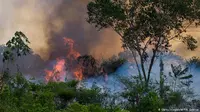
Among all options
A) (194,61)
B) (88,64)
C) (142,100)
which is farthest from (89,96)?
(194,61)

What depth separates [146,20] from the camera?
33.1m

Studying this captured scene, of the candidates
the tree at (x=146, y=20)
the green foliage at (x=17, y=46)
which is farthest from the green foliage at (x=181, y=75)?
the green foliage at (x=17, y=46)

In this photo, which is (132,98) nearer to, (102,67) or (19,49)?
(19,49)

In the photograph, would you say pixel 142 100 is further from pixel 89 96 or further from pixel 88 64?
pixel 88 64

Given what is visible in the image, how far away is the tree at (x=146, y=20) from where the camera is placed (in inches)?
1272

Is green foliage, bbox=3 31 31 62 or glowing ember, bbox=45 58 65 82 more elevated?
glowing ember, bbox=45 58 65 82

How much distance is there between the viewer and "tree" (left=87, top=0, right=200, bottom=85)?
32312mm

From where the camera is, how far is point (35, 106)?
14219mm

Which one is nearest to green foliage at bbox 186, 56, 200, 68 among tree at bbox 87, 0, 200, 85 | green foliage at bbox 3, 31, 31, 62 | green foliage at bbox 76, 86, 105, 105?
tree at bbox 87, 0, 200, 85

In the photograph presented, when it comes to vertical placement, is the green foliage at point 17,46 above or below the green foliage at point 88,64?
below

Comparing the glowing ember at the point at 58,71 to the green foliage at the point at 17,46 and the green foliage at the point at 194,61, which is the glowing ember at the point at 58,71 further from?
the green foliage at the point at 17,46

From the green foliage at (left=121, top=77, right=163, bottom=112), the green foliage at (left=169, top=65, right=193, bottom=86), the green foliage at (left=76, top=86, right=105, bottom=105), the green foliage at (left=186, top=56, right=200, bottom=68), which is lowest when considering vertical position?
→ the green foliage at (left=121, top=77, right=163, bottom=112)

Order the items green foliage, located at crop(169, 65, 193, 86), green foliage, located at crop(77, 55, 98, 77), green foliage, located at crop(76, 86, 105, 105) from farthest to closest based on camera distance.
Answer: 1. green foliage, located at crop(77, 55, 98, 77)
2. green foliage, located at crop(169, 65, 193, 86)
3. green foliage, located at crop(76, 86, 105, 105)

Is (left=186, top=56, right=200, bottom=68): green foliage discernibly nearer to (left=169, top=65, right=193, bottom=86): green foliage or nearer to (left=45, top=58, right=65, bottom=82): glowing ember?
(left=169, top=65, right=193, bottom=86): green foliage
